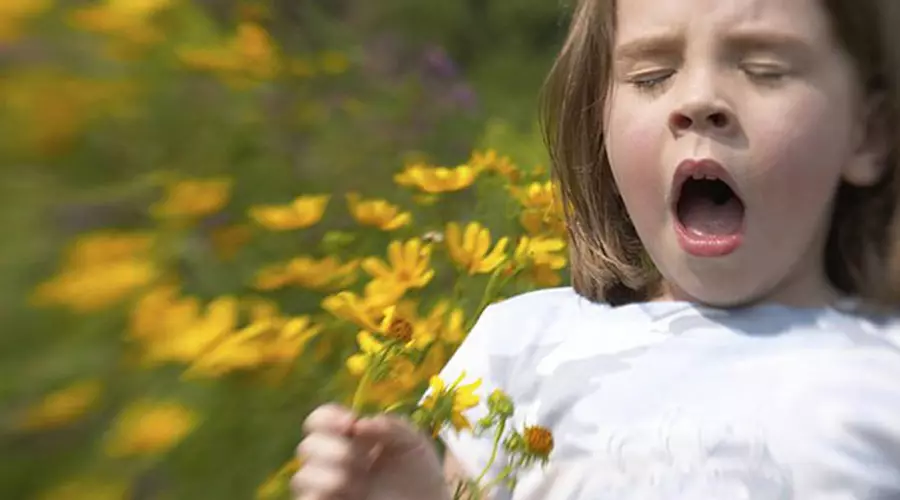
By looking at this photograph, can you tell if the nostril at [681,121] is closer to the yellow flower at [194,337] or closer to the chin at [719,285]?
the chin at [719,285]

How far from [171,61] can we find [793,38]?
16.3 inches

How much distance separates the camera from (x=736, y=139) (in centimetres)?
67

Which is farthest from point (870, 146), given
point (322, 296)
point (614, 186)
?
point (322, 296)

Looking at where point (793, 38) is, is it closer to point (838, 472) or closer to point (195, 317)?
point (838, 472)

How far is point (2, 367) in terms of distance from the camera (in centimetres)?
34

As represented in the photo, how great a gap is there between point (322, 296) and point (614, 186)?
0.27 metres

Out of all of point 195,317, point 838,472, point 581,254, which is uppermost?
point 195,317

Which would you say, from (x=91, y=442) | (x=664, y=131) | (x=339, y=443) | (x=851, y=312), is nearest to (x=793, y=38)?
(x=664, y=131)

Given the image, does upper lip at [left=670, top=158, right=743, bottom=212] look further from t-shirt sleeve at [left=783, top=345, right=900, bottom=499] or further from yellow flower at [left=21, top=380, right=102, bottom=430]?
yellow flower at [left=21, top=380, right=102, bottom=430]

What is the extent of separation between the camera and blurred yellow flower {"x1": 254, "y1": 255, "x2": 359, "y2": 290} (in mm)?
786

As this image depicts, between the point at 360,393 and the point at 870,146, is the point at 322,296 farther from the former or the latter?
the point at 870,146

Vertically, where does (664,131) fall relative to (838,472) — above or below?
above

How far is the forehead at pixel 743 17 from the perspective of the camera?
0.68 metres

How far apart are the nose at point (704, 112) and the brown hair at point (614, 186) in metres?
0.11
